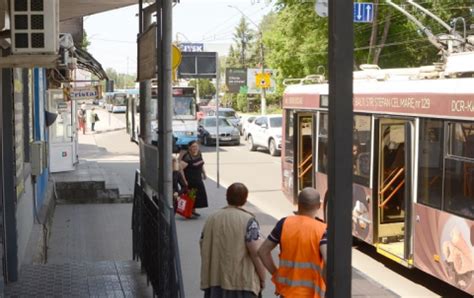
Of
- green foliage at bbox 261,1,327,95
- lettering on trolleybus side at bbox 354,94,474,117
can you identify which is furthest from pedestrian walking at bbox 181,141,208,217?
green foliage at bbox 261,1,327,95

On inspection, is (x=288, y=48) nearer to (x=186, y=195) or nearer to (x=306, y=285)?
(x=186, y=195)

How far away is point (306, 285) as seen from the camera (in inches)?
197

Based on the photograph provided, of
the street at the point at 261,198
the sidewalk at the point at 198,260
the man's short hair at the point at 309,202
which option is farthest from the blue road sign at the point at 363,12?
the man's short hair at the point at 309,202

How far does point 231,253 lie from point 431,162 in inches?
169

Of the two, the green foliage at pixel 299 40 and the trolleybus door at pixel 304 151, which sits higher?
the green foliage at pixel 299 40

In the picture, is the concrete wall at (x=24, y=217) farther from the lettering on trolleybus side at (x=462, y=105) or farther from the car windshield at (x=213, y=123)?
the car windshield at (x=213, y=123)

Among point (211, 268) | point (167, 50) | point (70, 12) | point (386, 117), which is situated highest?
point (70, 12)

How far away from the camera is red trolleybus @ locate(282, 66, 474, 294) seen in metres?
8.13

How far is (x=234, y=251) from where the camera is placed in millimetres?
5426

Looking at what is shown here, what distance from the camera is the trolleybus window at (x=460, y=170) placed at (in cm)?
802

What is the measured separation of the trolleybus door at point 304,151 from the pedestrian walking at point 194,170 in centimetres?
195

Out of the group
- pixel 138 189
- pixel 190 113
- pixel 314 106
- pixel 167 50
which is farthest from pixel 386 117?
pixel 190 113

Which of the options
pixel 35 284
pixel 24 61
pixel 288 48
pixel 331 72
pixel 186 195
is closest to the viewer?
pixel 331 72

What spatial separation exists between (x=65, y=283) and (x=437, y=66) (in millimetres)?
5765
